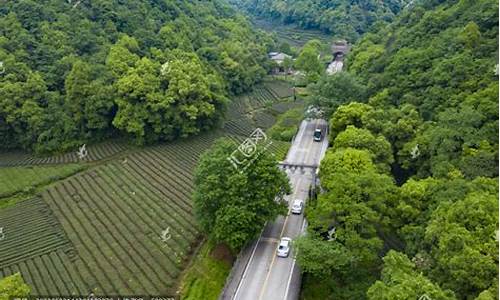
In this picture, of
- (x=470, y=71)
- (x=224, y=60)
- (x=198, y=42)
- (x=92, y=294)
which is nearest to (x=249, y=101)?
(x=224, y=60)

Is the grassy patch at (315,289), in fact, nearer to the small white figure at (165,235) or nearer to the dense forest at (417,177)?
the dense forest at (417,177)

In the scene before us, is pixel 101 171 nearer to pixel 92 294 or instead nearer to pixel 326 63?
pixel 92 294

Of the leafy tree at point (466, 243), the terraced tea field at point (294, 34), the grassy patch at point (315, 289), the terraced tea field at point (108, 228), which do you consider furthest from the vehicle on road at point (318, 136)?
the terraced tea field at point (294, 34)

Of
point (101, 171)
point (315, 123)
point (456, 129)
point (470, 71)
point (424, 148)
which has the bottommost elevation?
point (101, 171)

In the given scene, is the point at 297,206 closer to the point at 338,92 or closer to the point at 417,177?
the point at 417,177

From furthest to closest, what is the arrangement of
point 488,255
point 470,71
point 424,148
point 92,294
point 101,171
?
point 101,171, point 470,71, point 424,148, point 92,294, point 488,255

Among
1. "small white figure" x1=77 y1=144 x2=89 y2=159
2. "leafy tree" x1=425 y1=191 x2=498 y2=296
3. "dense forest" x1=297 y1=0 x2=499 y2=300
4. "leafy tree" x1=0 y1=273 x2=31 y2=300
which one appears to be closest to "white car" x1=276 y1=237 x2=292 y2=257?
"dense forest" x1=297 y1=0 x2=499 y2=300
